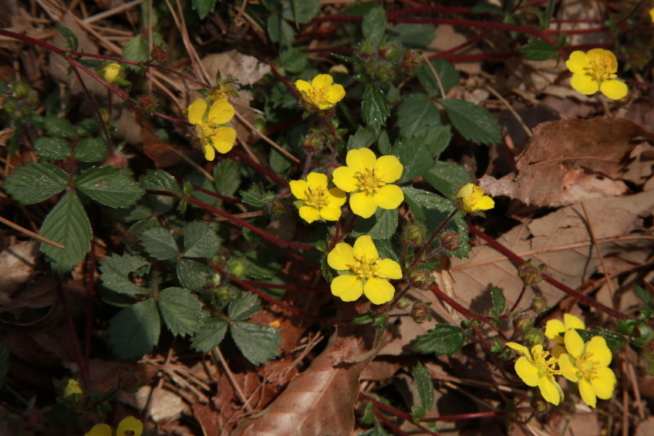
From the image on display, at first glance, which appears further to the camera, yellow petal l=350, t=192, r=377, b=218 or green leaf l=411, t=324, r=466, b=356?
green leaf l=411, t=324, r=466, b=356

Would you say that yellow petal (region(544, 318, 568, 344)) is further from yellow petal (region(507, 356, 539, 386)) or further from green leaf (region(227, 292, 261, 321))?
green leaf (region(227, 292, 261, 321))

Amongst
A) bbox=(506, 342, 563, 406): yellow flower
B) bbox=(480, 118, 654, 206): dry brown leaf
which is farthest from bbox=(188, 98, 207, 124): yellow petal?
bbox=(506, 342, 563, 406): yellow flower

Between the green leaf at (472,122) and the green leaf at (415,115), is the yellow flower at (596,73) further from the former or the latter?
the green leaf at (415,115)

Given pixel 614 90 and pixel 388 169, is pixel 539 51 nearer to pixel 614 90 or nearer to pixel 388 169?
pixel 614 90

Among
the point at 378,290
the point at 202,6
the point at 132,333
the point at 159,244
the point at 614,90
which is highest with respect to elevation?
the point at 202,6

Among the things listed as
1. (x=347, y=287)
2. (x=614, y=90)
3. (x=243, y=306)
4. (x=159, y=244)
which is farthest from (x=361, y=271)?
(x=614, y=90)

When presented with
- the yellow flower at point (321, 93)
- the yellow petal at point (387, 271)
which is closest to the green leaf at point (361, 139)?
the yellow flower at point (321, 93)
